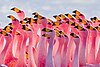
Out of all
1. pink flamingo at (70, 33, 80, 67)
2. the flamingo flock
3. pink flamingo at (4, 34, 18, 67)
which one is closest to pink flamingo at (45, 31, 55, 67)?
the flamingo flock

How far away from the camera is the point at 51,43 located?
15.3 meters

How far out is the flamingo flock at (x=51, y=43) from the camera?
15139 millimetres

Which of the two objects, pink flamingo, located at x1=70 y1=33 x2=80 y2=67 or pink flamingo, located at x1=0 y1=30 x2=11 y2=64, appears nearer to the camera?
pink flamingo, located at x1=70 y1=33 x2=80 y2=67

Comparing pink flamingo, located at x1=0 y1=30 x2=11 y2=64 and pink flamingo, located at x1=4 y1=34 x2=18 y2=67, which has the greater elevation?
pink flamingo, located at x1=0 y1=30 x2=11 y2=64

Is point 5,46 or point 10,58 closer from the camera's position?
point 5,46

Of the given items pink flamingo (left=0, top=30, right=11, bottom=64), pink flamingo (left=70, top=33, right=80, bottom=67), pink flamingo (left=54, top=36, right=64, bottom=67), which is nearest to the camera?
pink flamingo (left=70, top=33, right=80, bottom=67)

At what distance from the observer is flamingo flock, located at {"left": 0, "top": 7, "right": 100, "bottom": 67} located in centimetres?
1514

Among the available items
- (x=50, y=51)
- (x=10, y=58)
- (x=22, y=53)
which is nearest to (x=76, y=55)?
(x=50, y=51)

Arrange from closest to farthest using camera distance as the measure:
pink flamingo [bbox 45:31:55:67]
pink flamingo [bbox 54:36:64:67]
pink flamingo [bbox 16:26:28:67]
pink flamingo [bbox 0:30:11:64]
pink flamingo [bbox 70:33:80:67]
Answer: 1. pink flamingo [bbox 70:33:80:67]
2. pink flamingo [bbox 45:31:55:67]
3. pink flamingo [bbox 54:36:64:67]
4. pink flamingo [bbox 16:26:28:67]
5. pink flamingo [bbox 0:30:11:64]

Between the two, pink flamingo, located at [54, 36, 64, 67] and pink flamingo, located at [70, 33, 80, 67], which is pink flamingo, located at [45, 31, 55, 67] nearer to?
pink flamingo, located at [54, 36, 64, 67]

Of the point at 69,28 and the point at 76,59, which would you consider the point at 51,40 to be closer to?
the point at 76,59

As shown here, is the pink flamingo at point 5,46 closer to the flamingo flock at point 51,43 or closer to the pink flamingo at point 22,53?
the flamingo flock at point 51,43

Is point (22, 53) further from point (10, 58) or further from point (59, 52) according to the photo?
point (59, 52)

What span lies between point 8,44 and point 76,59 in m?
2.81
